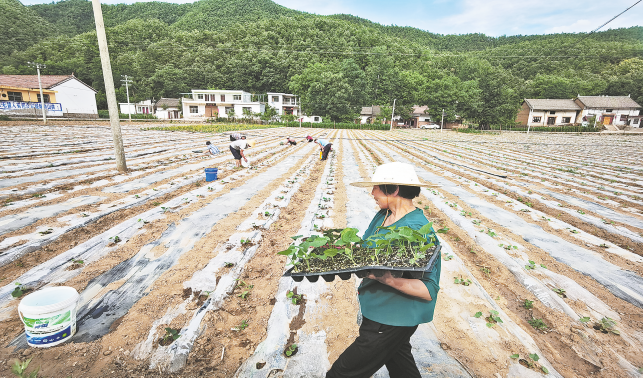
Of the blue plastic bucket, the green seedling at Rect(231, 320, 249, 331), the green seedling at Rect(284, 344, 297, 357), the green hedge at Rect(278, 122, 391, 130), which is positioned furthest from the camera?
the green hedge at Rect(278, 122, 391, 130)

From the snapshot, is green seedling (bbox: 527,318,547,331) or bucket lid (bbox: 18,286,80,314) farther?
green seedling (bbox: 527,318,547,331)

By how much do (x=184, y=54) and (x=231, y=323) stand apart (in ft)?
281

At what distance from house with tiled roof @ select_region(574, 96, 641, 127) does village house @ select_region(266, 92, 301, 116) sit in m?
58.5

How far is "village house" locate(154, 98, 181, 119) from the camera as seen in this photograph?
202 ft

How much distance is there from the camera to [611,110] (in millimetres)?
58688

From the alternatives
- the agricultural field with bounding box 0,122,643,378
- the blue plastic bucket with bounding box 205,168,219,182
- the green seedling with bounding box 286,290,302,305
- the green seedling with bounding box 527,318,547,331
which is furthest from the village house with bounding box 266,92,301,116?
the green seedling with bounding box 527,318,547,331

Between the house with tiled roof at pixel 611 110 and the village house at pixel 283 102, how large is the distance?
58524 millimetres

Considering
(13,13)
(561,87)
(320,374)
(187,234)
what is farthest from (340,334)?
(13,13)

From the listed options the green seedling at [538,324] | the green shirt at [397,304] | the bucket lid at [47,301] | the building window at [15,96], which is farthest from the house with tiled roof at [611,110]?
the building window at [15,96]

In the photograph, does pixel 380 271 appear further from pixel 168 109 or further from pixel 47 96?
pixel 168 109

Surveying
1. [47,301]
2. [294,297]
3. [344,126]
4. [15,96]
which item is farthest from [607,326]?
[15,96]

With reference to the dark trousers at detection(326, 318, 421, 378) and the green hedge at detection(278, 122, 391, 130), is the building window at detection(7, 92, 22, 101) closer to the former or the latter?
the green hedge at detection(278, 122, 391, 130)

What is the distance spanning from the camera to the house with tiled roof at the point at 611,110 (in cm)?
5809

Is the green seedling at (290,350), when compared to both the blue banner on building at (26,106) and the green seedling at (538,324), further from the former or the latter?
the blue banner on building at (26,106)
